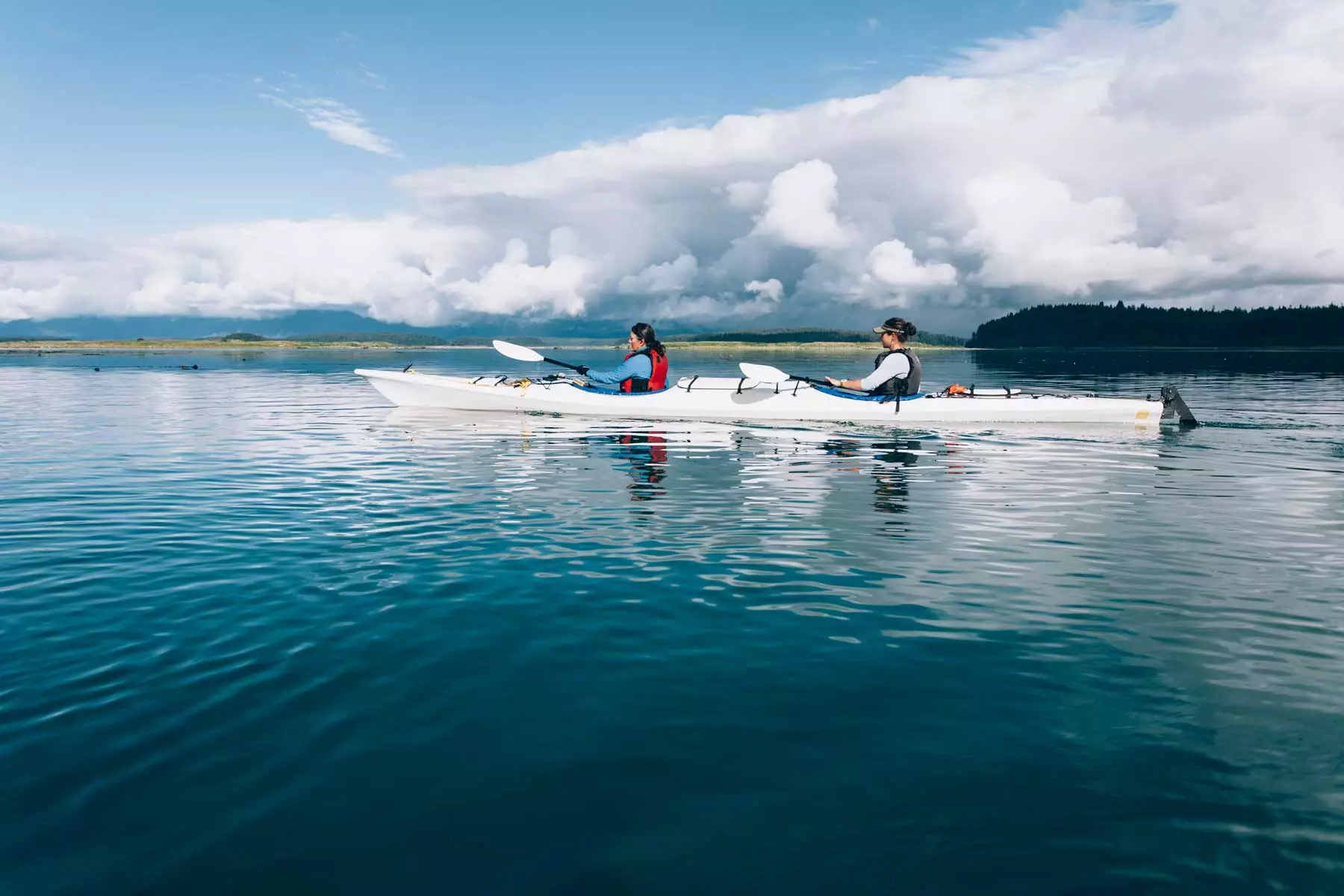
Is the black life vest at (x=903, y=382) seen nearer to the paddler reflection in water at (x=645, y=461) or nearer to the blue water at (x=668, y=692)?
the paddler reflection in water at (x=645, y=461)

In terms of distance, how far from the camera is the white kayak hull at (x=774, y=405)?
25203 millimetres

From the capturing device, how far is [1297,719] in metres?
5.80

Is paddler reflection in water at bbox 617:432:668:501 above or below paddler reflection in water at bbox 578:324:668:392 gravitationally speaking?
below

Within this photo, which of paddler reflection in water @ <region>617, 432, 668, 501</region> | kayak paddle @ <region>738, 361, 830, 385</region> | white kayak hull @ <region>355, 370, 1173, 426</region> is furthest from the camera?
kayak paddle @ <region>738, 361, 830, 385</region>

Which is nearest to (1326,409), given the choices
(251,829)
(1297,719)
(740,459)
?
(740,459)

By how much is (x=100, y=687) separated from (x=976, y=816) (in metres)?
6.37

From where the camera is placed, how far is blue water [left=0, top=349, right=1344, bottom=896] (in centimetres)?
429

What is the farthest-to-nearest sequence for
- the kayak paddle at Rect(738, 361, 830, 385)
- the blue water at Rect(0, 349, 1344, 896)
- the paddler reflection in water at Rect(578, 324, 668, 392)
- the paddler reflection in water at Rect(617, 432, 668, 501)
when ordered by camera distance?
the paddler reflection in water at Rect(578, 324, 668, 392) → the kayak paddle at Rect(738, 361, 830, 385) → the paddler reflection in water at Rect(617, 432, 668, 501) → the blue water at Rect(0, 349, 1344, 896)

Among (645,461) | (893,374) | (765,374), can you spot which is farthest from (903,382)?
(645,461)

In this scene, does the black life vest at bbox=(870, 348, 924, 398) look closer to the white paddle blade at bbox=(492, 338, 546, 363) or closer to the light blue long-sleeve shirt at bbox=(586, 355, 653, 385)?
the light blue long-sleeve shirt at bbox=(586, 355, 653, 385)

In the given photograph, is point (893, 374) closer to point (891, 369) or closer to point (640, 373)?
point (891, 369)

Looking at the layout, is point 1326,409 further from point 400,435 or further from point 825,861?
point 825,861

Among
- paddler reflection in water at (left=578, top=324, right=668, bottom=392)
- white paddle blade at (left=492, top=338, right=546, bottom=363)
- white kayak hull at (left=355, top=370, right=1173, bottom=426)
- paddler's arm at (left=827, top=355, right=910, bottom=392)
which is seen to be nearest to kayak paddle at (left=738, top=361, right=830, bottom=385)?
white kayak hull at (left=355, top=370, right=1173, bottom=426)

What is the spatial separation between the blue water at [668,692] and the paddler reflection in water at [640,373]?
481 inches
